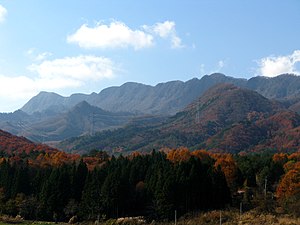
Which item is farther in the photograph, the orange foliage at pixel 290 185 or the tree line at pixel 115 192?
the orange foliage at pixel 290 185

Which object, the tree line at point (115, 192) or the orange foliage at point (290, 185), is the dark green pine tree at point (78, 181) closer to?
the tree line at point (115, 192)

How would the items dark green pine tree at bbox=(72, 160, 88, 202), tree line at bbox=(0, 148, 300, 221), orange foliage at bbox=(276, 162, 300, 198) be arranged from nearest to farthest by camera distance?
tree line at bbox=(0, 148, 300, 221) → dark green pine tree at bbox=(72, 160, 88, 202) → orange foliage at bbox=(276, 162, 300, 198)

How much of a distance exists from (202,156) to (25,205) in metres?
51.0

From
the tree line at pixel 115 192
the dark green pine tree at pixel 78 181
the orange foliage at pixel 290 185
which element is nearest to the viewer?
the tree line at pixel 115 192

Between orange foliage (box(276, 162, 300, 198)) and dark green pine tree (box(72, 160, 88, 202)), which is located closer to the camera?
dark green pine tree (box(72, 160, 88, 202))

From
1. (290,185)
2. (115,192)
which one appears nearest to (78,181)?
(115,192)

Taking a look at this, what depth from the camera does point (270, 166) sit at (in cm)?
8200

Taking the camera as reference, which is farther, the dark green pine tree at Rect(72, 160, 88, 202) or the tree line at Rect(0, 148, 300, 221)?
the dark green pine tree at Rect(72, 160, 88, 202)

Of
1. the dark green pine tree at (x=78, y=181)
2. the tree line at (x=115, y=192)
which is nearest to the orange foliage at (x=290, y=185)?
the tree line at (x=115, y=192)

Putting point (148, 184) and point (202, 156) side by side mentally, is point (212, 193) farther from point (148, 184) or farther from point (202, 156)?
point (202, 156)

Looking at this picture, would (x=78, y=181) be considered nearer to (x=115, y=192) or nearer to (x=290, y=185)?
(x=115, y=192)

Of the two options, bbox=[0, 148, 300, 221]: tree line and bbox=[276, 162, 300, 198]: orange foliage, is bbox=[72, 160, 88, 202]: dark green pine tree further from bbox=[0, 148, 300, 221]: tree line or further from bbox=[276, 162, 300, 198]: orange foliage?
bbox=[276, 162, 300, 198]: orange foliage

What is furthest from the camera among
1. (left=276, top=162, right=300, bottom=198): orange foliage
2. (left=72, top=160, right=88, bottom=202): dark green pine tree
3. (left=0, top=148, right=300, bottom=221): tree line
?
(left=276, top=162, right=300, bottom=198): orange foliage

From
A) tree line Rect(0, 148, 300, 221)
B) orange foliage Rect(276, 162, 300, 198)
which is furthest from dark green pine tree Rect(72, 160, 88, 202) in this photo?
orange foliage Rect(276, 162, 300, 198)
